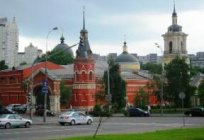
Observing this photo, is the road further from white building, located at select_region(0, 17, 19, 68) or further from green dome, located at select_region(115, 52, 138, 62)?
white building, located at select_region(0, 17, 19, 68)

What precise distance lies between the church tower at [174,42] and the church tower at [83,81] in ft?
100

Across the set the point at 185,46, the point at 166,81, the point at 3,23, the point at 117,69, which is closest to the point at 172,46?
the point at 185,46

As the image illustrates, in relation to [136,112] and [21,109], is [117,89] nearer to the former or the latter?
[136,112]

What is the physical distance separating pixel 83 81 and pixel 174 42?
34216mm

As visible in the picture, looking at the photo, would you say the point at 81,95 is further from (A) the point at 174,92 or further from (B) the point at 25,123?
(B) the point at 25,123

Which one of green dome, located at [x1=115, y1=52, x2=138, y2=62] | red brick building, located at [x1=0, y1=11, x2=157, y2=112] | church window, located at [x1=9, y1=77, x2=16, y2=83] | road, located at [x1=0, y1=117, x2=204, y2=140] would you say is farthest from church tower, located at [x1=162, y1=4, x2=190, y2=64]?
road, located at [x1=0, y1=117, x2=204, y2=140]

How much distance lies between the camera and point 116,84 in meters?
84.7

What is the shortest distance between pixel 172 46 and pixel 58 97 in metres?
42.0

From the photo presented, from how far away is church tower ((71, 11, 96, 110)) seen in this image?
92.6 m

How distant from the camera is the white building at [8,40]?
17109cm

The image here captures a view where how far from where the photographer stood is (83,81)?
9306 cm

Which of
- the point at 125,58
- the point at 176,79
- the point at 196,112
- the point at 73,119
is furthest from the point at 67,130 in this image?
the point at 125,58

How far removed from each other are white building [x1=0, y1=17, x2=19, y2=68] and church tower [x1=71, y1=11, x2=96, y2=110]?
8178 centimetres

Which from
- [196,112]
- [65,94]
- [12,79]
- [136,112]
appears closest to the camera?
[196,112]
